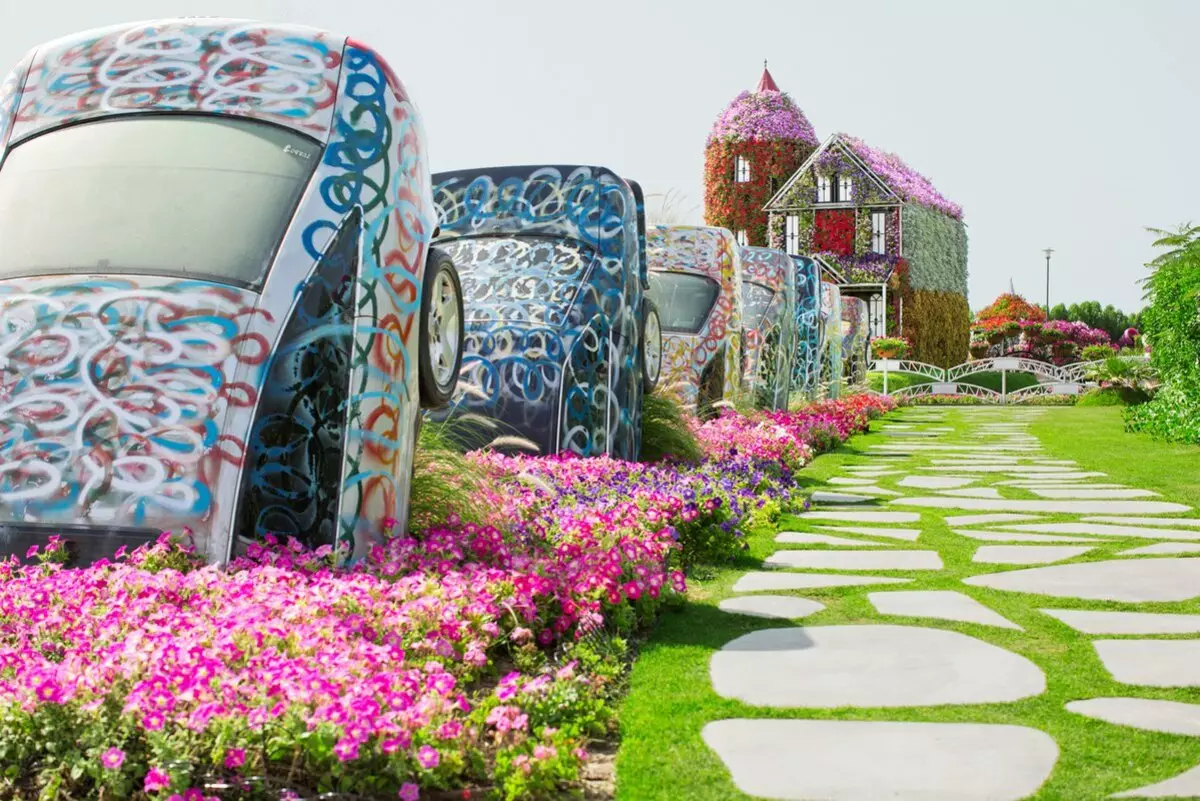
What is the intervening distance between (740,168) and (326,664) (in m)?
41.7

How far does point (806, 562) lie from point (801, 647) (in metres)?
1.96

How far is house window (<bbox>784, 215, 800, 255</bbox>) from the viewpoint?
4126 centimetres

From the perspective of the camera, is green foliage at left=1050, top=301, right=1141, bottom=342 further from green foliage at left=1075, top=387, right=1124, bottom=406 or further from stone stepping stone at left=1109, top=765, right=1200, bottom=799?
stone stepping stone at left=1109, top=765, right=1200, bottom=799

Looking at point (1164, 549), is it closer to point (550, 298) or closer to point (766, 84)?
point (550, 298)

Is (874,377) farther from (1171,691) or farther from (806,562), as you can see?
(1171,691)

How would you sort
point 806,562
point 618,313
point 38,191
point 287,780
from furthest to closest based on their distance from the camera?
1. point 618,313
2. point 806,562
3. point 38,191
4. point 287,780

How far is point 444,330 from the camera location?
5.38 m

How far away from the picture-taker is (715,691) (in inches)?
145

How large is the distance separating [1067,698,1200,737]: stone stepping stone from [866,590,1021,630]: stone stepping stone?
3.45 feet

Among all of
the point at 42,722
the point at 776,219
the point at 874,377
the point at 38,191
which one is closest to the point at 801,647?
the point at 42,722

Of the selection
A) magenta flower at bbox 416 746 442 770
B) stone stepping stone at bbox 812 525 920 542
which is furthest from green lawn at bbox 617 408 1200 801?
magenta flower at bbox 416 746 442 770

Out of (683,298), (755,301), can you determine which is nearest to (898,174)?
(755,301)

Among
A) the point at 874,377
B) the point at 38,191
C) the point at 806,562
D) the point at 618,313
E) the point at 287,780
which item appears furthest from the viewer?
the point at 874,377

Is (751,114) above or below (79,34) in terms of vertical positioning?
above
